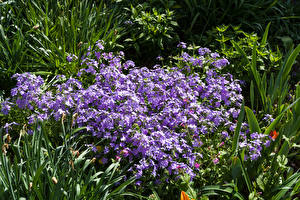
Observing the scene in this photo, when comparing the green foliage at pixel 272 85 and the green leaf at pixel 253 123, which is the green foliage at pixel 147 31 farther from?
the green leaf at pixel 253 123

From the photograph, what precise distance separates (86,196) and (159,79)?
1.41 metres

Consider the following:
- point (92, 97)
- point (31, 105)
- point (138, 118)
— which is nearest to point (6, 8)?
point (31, 105)

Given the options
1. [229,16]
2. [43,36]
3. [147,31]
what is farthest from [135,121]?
[229,16]

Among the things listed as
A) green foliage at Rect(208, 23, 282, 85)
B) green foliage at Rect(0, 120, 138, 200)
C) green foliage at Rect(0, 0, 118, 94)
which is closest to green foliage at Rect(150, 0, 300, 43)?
green foliage at Rect(208, 23, 282, 85)

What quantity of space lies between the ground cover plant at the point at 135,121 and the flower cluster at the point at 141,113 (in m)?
0.01

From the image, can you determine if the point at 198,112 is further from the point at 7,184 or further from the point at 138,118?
the point at 7,184

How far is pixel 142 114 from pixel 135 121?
0.11m

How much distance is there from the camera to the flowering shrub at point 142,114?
2412mm

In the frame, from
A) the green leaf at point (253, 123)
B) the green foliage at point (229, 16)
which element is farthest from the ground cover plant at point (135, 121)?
the green foliage at point (229, 16)

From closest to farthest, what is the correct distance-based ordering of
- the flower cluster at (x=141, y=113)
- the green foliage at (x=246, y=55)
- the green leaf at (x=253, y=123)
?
the flower cluster at (x=141, y=113) → the green leaf at (x=253, y=123) → the green foliage at (x=246, y=55)

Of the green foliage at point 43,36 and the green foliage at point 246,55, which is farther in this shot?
the green foliage at point 246,55

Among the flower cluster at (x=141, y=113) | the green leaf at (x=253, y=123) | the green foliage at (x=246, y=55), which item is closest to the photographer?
the flower cluster at (x=141, y=113)

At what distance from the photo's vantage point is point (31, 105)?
2686 millimetres

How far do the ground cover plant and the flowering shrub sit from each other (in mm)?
10
